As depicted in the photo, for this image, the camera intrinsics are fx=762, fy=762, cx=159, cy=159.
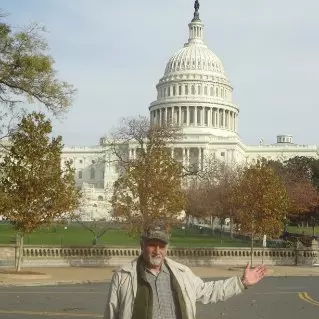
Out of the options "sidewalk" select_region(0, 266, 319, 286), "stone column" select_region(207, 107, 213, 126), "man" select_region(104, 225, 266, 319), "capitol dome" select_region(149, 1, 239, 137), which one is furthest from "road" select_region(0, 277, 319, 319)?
"stone column" select_region(207, 107, 213, 126)

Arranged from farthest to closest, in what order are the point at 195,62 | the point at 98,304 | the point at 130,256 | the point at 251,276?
the point at 195,62 < the point at 130,256 < the point at 98,304 < the point at 251,276

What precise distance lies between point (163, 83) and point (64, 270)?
131m

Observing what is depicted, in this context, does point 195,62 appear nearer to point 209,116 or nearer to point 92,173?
point 209,116

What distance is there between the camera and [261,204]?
39.5 metres

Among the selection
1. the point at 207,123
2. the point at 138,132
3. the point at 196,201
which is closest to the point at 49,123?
the point at 138,132

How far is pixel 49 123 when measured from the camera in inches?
1182

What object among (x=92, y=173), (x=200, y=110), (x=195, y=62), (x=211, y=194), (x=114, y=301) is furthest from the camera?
(x=92, y=173)

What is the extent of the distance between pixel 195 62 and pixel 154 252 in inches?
6183

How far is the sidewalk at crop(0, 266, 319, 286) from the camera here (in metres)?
27.0

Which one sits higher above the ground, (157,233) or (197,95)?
(197,95)

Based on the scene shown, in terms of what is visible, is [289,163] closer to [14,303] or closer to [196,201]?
[196,201]

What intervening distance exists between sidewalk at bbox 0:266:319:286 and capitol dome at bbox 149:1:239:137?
381 ft

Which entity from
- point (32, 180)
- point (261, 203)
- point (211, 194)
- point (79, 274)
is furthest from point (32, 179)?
point (211, 194)

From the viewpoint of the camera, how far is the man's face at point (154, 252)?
6.47 meters
